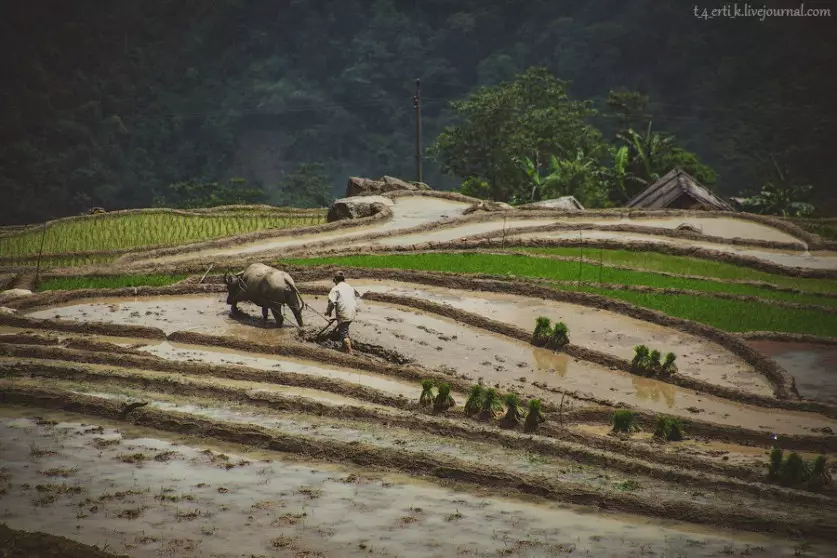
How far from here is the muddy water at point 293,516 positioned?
9602 millimetres

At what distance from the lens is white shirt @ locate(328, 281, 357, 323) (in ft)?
53.9

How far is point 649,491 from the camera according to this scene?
36.5 ft

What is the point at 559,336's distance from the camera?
17.2 m

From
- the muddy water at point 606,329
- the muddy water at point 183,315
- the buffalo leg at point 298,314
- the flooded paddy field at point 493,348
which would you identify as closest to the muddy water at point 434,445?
the flooded paddy field at point 493,348

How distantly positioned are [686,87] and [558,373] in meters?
57.7

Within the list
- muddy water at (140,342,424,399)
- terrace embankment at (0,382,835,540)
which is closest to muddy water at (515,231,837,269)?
muddy water at (140,342,424,399)

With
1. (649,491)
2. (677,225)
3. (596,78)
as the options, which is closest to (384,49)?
(596,78)

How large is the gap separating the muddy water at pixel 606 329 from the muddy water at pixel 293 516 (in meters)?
6.32

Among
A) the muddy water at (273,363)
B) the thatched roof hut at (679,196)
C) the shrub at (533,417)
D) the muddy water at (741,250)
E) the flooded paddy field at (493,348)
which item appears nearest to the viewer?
the shrub at (533,417)

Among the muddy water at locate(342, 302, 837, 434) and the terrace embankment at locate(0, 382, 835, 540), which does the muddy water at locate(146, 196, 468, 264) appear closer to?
the muddy water at locate(342, 302, 837, 434)

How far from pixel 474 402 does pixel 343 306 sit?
11.0 ft

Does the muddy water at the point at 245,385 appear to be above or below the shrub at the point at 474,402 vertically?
below

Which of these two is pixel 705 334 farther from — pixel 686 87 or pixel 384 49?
pixel 384 49

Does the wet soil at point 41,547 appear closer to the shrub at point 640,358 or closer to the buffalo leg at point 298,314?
the buffalo leg at point 298,314
